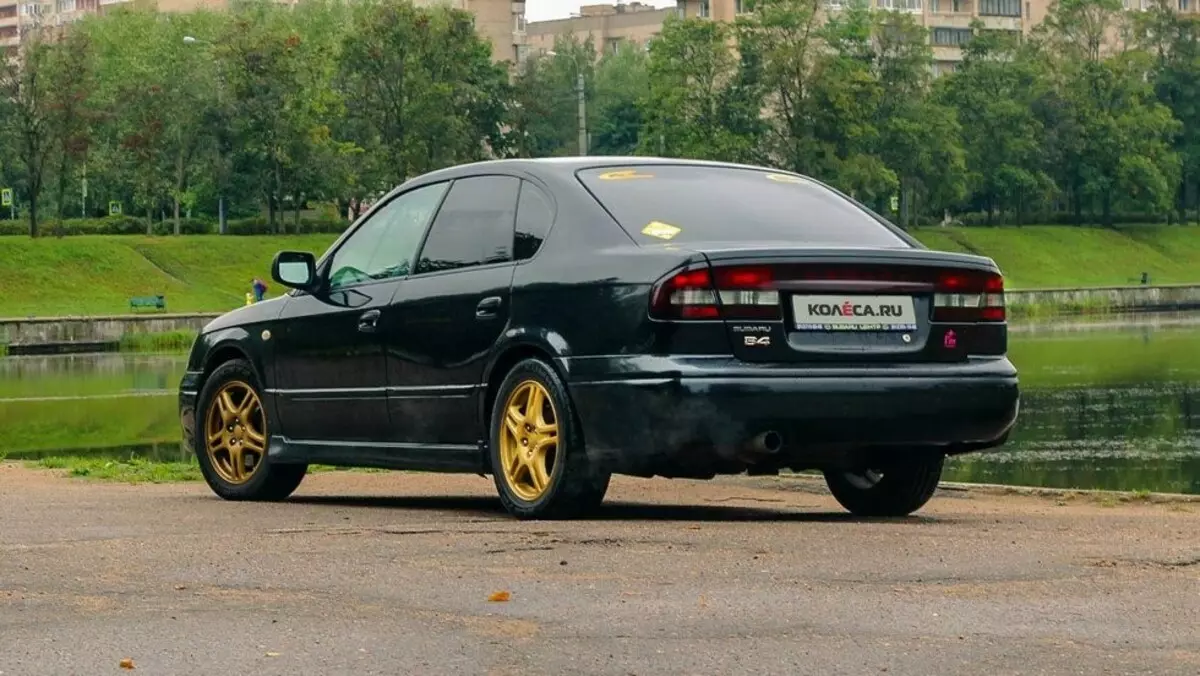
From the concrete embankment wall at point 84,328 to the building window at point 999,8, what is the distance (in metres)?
104

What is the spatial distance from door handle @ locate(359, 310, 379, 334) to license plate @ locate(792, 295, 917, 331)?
237 cm

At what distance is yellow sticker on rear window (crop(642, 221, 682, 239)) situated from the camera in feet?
30.9

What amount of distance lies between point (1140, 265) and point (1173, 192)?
44.1 ft

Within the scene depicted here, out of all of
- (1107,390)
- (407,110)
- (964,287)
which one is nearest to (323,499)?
(964,287)

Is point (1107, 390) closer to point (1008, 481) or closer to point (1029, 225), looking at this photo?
point (1008, 481)

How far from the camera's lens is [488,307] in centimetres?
980

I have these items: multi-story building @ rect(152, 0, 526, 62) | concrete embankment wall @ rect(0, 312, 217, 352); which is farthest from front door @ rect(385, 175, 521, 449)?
multi-story building @ rect(152, 0, 526, 62)

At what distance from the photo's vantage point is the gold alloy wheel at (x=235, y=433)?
11.6 metres

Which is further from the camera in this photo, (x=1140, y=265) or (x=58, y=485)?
(x=1140, y=265)

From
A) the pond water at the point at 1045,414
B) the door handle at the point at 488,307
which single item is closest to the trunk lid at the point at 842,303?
the door handle at the point at 488,307

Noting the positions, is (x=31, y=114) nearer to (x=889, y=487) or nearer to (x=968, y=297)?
(x=889, y=487)

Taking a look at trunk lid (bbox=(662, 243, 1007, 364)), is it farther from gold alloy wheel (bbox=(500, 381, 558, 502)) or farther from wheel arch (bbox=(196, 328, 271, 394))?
wheel arch (bbox=(196, 328, 271, 394))

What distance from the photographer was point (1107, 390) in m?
26.8

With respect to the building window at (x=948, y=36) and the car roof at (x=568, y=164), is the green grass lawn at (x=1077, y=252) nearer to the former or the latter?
the building window at (x=948, y=36)
